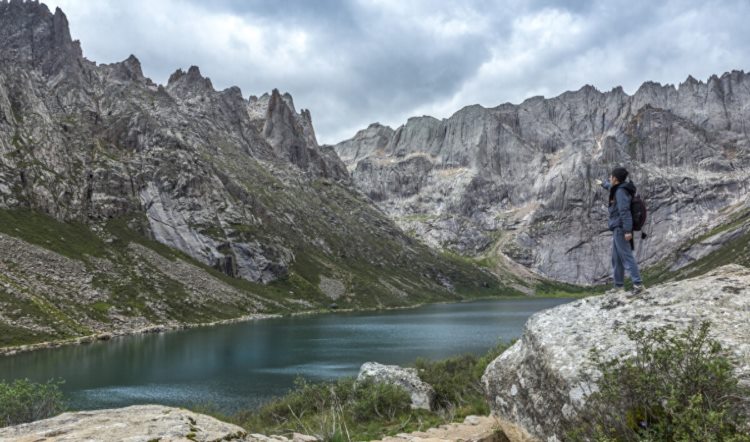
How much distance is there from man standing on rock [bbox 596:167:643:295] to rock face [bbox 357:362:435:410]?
2487 centimetres

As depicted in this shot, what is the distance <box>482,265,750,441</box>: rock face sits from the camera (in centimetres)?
1018

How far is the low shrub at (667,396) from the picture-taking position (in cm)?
761

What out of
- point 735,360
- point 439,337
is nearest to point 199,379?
point 439,337

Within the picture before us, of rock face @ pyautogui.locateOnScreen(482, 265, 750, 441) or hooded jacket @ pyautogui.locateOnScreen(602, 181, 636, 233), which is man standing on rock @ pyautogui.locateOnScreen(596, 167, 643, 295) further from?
rock face @ pyautogui.locateOnScreen(482, 265, 750, 441)

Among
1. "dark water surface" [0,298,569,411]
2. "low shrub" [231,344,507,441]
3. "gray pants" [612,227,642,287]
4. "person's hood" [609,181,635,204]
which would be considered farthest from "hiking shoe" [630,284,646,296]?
"dark water surface" [0,298,569,411]

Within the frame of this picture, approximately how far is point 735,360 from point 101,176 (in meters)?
196

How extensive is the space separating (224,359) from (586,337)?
267 feet

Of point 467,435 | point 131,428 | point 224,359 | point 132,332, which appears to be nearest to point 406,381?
point 467,435

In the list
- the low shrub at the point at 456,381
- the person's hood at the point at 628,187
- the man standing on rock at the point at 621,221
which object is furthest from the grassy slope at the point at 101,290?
the person's hood at the point at 628,187

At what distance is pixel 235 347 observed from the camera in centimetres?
9644

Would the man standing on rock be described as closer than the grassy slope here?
Yes

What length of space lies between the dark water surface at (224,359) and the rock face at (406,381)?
18.4 meters

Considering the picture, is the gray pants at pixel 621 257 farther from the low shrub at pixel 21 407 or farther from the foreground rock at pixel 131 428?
the low shrub at pixel 21 407

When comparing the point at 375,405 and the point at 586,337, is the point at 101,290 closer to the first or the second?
the point at 375,405
